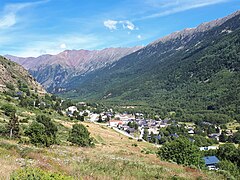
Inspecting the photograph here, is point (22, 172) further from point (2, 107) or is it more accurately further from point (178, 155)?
point (2, 107)

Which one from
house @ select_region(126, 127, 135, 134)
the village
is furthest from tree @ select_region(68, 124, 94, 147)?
house @ select_region(126, 127, 135, 134)

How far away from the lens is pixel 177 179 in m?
16.7

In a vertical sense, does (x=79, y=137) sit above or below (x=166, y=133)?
above

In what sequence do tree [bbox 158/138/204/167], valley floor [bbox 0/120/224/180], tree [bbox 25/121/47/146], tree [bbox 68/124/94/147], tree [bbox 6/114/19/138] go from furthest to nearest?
tree [bbox 68/124/94/147]
tree [bbox 6/114/19/138]
tree [bbox 158/138/204/167]
tree [bbox 25/121/47/146]
valley floor [bbox 0/120/224/180]

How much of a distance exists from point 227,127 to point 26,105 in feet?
375

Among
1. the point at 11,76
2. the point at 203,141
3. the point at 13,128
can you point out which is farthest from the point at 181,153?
the point at 11,76

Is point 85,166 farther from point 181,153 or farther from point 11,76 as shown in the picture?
point 11,76

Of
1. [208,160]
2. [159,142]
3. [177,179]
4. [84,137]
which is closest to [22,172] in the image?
[177,179]

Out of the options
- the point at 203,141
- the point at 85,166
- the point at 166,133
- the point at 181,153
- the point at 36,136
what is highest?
the point at 85,166

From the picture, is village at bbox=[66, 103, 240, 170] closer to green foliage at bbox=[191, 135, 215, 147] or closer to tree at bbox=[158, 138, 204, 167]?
green foliage at bbox=[191, 135, 215, 147]

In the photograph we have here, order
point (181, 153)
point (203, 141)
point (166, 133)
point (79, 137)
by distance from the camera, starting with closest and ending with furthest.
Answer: point (181, 153) < point (79, 137) < point (203, 141) < point (166, 133)

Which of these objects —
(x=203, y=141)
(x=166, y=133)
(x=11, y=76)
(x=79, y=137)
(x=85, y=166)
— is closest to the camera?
(x=85, y=166)

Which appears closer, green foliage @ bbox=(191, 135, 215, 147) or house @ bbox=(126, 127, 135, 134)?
green foliage @ bbox=(191, 135, 215, 147)

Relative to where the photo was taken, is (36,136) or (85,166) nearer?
(85,166)
